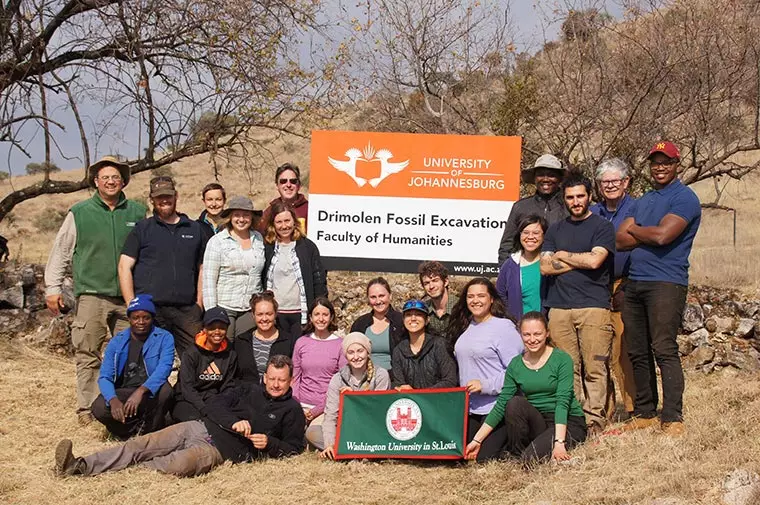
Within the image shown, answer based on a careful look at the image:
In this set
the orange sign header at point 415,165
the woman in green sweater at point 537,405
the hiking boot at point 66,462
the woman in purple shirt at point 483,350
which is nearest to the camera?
the hiking boot at point 66,462

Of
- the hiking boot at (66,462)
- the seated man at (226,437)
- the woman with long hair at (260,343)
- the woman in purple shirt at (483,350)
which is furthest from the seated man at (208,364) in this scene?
the woman in purple shirt at (483,350)

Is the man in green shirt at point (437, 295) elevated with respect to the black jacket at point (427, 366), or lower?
elevated

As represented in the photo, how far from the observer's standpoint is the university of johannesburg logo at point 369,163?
8.76 meters

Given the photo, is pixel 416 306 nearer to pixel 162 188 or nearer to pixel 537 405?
pixel 537 405

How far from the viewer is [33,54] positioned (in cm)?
1055

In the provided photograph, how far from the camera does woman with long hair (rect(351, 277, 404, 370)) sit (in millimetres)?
7035

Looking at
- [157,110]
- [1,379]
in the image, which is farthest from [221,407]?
[157,110]

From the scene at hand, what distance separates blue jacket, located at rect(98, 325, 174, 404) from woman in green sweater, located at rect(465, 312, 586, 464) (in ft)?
8.46

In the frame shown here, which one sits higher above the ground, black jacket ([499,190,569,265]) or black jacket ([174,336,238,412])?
black jacket ([499,190,569,265])

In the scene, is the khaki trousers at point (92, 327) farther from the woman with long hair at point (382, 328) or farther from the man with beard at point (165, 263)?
the woman with long hair at point (382, 328)

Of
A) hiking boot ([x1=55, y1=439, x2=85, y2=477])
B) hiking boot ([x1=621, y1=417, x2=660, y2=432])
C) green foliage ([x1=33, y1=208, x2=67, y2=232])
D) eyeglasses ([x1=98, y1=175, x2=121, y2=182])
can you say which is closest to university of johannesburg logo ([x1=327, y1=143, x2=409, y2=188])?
eyeglasses ([x1=98, y1=175, x2=121, y2=182])

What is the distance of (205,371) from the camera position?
7.04m

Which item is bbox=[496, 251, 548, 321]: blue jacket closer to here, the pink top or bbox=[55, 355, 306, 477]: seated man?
the pink top

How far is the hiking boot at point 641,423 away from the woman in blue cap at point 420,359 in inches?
52.7
